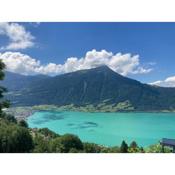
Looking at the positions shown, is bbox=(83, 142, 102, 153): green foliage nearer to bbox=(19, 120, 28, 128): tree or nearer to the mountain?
the mountain

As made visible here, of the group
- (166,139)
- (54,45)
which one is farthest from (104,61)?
(166,139)

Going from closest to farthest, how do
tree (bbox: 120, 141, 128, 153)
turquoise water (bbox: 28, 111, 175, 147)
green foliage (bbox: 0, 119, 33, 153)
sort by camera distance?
green foliage (bbox: 0, 119, 33, 153), tree (bbox: 120, 141, 128, 153), turquoise water (bbox: 28, 111, 175, 147)

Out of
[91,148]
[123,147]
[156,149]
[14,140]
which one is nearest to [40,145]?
[14,140]

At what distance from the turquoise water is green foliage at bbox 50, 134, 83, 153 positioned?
194mm

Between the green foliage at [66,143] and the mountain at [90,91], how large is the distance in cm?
75

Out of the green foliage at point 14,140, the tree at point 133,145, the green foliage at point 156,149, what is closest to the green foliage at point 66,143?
the green foliage at point 14,140

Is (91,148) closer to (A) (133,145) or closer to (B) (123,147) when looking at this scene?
(B) (123,147)

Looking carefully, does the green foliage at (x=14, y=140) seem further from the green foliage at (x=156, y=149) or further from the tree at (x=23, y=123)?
the green foliage at (x=156, y=149)

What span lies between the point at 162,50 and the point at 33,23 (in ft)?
7.06

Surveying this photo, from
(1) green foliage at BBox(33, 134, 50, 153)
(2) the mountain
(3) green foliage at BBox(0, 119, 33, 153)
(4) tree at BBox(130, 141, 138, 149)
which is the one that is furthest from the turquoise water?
(3) green foliage at BBox(0, 119, 33, 153)

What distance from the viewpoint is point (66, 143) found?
6.96 meters

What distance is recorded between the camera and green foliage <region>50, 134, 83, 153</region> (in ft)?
22.1

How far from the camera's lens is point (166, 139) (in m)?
7.20
